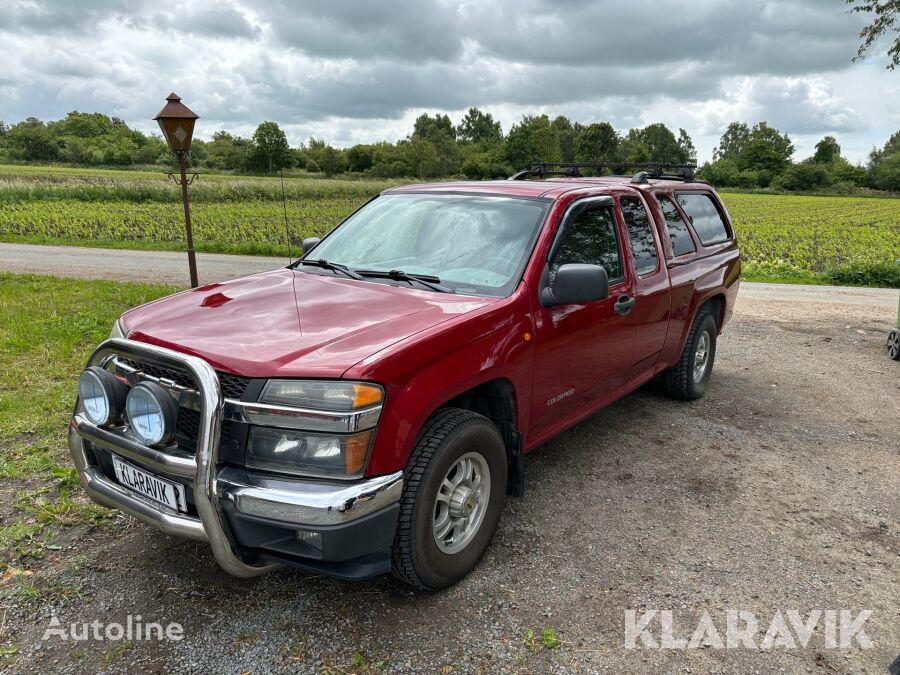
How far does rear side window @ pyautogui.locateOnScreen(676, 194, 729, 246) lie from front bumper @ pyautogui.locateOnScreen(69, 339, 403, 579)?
400 centimetres

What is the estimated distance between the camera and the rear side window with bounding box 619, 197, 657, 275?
14.4 feet

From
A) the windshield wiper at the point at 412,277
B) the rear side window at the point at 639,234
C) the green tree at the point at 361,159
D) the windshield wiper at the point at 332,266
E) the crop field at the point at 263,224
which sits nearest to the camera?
the windshield wiper at the point at 412,277

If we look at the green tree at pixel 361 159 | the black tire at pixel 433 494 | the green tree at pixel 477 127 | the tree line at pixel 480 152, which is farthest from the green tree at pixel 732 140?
the black tire at pixel 433 494

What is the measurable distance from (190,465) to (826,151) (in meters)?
124

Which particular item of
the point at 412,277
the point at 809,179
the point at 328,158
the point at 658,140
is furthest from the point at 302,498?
the point at 658,140

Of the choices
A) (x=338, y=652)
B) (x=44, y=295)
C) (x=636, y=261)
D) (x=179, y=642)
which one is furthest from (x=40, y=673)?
(x=44, y=295)

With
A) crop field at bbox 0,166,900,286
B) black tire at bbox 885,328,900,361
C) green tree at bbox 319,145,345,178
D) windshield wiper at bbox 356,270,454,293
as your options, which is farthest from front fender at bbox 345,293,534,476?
crop field at bbox 0,166,900,286

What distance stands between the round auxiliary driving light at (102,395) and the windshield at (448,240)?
142 centimetres

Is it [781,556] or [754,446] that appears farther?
[754,446]

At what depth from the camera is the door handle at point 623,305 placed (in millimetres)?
4023

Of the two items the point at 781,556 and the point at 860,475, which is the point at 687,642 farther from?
the point at 860,475

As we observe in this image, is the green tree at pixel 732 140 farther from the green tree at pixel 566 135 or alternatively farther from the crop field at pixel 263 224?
the crop field at pixel 263 224

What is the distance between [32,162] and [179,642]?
275 feet

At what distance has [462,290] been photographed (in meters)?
3.35
